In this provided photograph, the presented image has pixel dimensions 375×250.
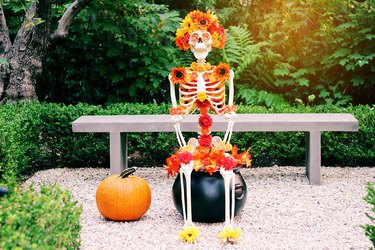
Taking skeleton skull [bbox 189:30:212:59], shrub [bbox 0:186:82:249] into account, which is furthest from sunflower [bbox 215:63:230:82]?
shrub [bbox 0:186:82:249]

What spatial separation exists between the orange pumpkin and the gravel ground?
0.09m

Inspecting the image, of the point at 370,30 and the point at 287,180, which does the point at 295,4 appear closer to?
the point at 370,30

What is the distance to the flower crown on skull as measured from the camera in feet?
16.9

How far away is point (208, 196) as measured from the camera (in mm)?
5211

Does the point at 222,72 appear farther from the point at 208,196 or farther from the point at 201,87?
the point at 208,196

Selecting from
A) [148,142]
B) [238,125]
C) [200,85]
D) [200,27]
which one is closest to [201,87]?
[200,85]

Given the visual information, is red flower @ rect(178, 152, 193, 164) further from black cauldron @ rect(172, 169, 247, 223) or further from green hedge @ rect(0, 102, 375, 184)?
green hedge @ rect(0, 102, 375, 184)

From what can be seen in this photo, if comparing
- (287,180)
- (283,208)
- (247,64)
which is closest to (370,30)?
(247,64)

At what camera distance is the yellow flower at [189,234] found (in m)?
4.80

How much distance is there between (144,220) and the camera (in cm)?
555

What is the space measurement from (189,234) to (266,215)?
107 cm

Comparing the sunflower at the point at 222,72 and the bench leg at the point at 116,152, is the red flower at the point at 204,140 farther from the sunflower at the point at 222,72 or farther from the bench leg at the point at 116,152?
the bench leg at the point at 116,152

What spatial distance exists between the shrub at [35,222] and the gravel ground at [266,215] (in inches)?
42.8

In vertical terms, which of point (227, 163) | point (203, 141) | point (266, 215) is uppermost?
point (203, 141)
